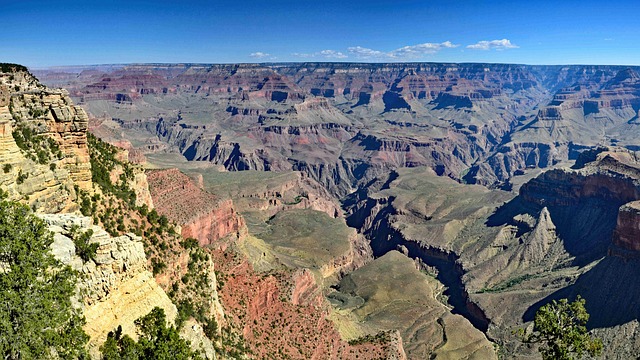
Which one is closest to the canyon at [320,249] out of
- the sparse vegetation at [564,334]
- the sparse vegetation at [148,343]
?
the sparse vegetation at [148,343]

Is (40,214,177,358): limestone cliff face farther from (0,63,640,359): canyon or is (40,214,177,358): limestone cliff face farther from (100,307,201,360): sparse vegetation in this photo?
(100,307,201,360): sparse vegetation

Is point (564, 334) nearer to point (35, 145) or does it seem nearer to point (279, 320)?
point (279, 320)

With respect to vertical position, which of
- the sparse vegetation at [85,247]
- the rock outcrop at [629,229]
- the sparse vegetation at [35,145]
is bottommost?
the rock outcrop at [629,229]

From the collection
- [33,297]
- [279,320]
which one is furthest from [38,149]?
[279,320]

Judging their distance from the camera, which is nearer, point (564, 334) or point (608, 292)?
point (564, 334)

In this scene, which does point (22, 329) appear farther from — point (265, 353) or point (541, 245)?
point (541, 245)

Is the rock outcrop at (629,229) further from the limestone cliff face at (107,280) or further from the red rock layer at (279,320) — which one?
the limestone cliff face at (107,280)

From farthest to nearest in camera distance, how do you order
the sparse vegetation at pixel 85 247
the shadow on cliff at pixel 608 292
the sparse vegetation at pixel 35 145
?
the shadow on cliff at pixel 608 292 < the sparse vegetation at pixel 35 145 < the sparse vegetation at pixel 85 247
